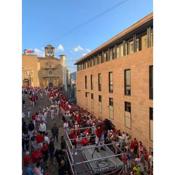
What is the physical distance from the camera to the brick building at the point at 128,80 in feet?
18.9

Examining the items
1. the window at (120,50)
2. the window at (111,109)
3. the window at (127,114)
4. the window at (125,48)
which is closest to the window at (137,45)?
the window at (125,48)

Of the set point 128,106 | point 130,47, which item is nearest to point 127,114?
point 128,106

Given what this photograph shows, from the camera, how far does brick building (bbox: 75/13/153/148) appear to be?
5761mm

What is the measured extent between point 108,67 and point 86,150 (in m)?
4.13

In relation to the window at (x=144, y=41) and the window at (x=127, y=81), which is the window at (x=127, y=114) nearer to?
the window at (x=127, y=81)

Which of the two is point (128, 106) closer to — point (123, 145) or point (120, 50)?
point (123, 145)

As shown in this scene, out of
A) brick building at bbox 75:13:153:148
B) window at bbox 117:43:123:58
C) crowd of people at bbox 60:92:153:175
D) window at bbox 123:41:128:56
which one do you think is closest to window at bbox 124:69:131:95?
brick building at bbox 75:13:153:148

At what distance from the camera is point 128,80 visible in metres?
7.14

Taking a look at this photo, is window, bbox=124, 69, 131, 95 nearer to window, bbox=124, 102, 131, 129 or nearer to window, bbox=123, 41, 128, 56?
window, bbox=124, 102, 131, 129

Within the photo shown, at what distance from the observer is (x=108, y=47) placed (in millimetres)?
8852
